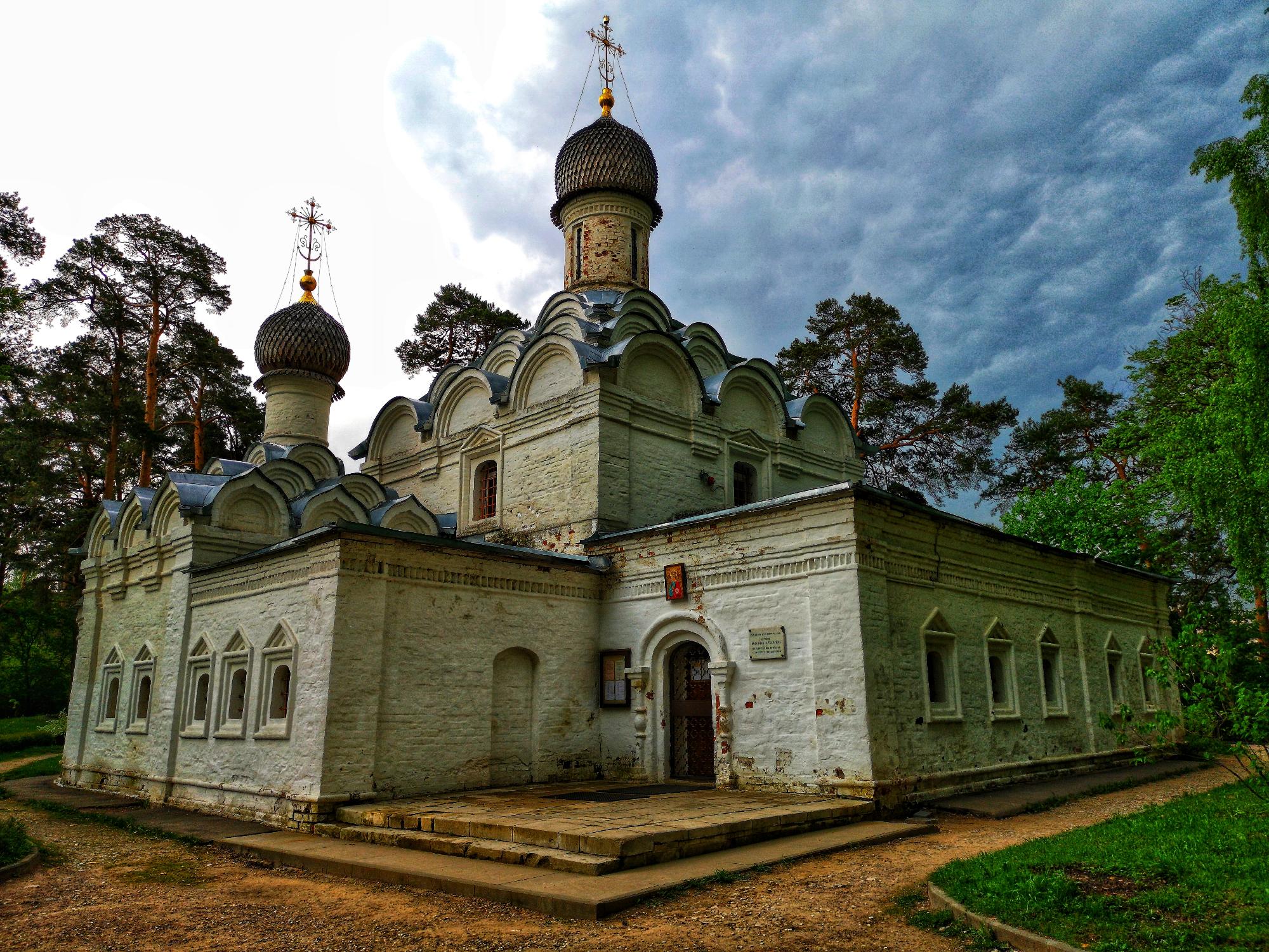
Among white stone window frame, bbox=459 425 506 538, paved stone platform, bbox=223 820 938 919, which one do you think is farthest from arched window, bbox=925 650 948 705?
white stone window frame, bbox=459 425 506 538

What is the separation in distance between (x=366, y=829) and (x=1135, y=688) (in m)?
13.8

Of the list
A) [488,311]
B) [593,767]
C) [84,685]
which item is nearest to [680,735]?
[593,767]

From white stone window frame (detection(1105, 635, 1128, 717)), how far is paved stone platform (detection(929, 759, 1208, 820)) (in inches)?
45.0

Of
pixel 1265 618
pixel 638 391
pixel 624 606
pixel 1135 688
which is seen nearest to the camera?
pixel 624 606

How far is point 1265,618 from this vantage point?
18844 millimetres

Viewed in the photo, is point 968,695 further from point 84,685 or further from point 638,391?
point 84,685

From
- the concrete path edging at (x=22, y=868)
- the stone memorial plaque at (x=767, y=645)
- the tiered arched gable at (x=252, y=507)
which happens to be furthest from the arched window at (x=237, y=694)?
the stone memorial plaque at (x=767, y=645)

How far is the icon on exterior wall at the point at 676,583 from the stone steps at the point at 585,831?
3.25 m

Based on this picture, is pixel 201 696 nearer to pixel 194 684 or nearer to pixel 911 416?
pixel 194 684

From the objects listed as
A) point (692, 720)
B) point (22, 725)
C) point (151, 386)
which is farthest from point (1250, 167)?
point (22, 725)

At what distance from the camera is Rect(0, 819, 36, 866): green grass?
782 centimetres

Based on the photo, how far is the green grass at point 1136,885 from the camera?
14.5 feet

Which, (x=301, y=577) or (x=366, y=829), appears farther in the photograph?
(x=301, y=577)

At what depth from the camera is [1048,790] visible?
11328 millimetres
